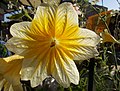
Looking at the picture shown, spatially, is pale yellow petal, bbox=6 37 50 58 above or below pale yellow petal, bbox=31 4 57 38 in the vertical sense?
below

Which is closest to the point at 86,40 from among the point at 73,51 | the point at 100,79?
the point at 73,51

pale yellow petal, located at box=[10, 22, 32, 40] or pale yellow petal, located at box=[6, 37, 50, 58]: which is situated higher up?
pale yellow petal, located at box=[10, 22, 32, 40]

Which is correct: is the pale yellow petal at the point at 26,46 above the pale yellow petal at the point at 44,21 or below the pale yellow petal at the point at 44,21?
below

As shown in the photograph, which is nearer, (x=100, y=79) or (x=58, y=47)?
(x=58, y=47)

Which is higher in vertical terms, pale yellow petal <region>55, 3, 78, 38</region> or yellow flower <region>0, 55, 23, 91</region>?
pale yellow petal <region>55, 3, 78, 38</region>

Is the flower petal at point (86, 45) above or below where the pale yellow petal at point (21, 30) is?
below

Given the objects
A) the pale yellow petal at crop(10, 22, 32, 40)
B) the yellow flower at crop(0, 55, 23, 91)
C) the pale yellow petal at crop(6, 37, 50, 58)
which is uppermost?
the pale yellow petal at crop(10, 22, 32, 40)

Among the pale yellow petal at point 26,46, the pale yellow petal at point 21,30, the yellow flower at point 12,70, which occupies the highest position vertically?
the pale yellow petal at point 21,30

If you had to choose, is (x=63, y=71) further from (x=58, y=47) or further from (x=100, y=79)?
(x=100, y=79)
